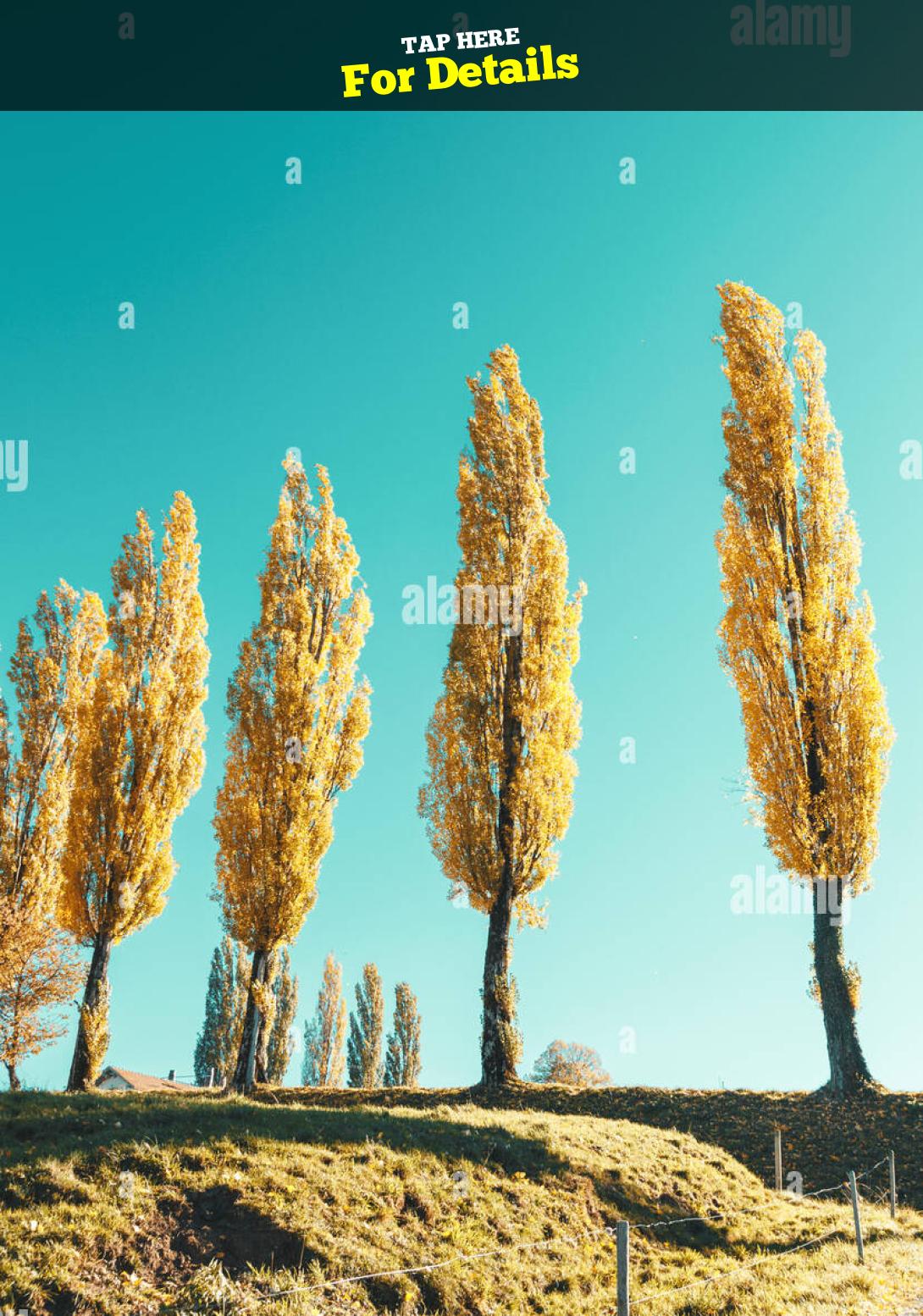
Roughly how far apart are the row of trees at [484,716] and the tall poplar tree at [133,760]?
0.06m

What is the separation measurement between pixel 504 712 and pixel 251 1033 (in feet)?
30.7

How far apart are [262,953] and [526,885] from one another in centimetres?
629

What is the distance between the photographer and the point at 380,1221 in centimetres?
784

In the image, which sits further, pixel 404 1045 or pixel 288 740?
pixel 404 1045

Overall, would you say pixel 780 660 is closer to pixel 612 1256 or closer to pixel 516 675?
pixel 516 675

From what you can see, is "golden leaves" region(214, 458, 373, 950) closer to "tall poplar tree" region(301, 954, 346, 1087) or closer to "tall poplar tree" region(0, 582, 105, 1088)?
"tall poplar tree" region(0, 582, 105, 1088)

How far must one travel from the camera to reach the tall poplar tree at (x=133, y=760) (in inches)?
792

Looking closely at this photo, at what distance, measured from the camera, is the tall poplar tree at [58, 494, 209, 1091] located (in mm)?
20109

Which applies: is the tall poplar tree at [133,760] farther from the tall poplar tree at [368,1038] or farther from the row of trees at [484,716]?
the tall poplar tree at [368,1038]

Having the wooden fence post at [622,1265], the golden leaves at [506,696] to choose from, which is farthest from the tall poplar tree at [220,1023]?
the wooden fence post at [622,1265]

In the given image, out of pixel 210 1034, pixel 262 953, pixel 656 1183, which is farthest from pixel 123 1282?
pixel 210 1034

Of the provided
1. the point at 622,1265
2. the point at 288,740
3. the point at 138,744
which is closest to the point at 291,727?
the point at 288,740

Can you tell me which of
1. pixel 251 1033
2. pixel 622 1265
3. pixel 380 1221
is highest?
pixel 622 1265

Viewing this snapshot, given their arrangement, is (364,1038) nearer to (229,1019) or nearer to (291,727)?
(229,1019)
